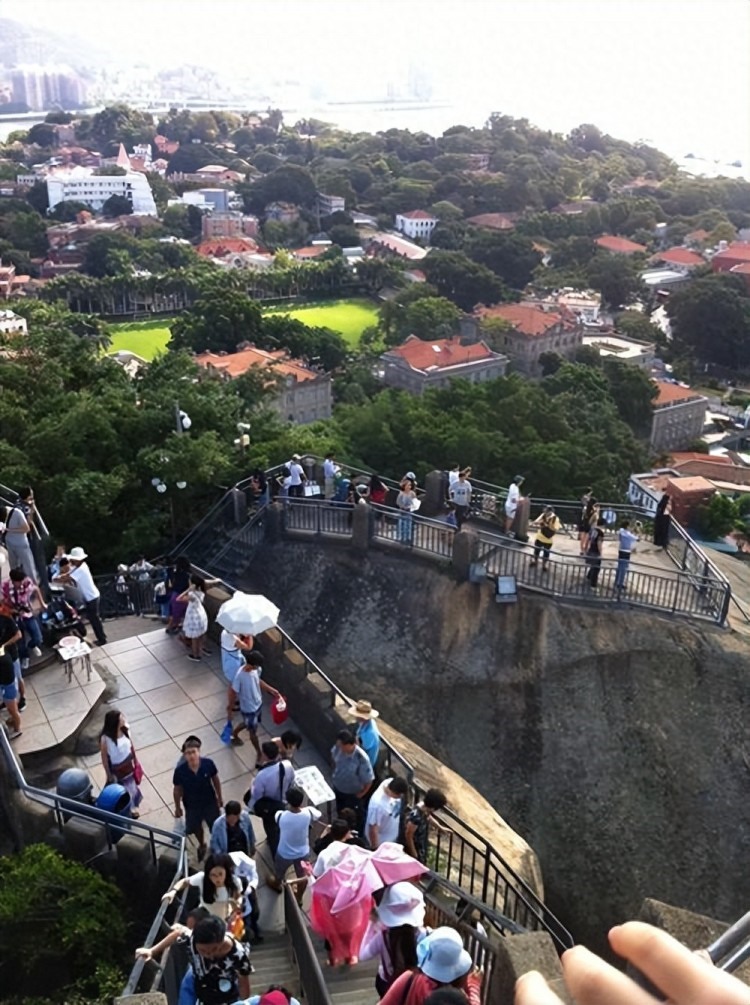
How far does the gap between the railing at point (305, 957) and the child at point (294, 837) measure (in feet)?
1.74

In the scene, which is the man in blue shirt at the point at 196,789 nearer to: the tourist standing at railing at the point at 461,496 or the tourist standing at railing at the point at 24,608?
the tourist standing at railing at the point at 24,608

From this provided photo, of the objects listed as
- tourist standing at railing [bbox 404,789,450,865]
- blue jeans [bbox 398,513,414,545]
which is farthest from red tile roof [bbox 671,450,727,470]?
tourist standing at railing [bbox 404,789,450,865]

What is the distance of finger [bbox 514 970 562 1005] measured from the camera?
5.54ft

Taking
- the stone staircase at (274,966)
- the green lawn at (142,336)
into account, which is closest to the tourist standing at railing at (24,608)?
the stone staircase at (274,966)

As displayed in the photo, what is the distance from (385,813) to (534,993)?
21.0 ft

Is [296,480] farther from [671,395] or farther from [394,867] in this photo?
Answer: [671,395]

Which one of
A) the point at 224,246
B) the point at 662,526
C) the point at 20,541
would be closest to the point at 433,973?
the point at 20,541

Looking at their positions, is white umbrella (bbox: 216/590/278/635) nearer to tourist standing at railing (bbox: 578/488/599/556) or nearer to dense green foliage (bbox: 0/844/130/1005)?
dense green foliage (bbox: 0/844/130/1005)

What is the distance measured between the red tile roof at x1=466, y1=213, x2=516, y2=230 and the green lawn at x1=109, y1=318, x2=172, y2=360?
5134cm

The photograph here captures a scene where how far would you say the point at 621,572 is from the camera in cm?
1410

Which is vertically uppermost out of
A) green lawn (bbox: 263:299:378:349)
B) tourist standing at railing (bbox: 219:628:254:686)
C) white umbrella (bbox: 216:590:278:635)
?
white umbrella (bbox: 216:590:278:635)

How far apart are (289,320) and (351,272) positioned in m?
31.6

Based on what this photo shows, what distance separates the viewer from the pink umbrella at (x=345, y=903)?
6.58 meters

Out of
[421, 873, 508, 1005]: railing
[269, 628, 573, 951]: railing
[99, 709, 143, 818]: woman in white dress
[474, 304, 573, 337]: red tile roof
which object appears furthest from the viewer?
[474, 304, 573, 337]: red tile roof
